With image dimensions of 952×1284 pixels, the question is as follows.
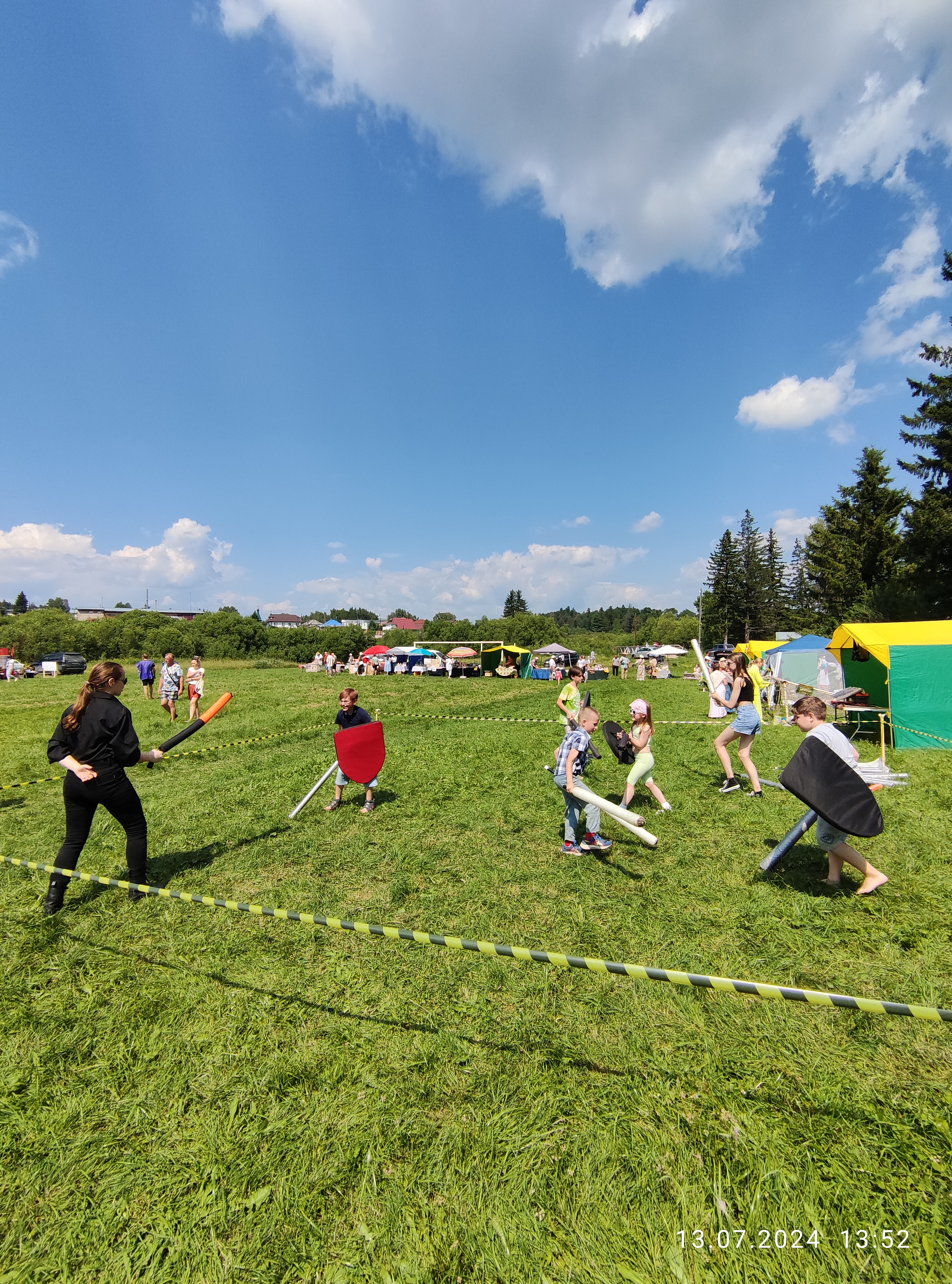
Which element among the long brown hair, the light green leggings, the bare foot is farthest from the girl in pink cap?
the long brown hair

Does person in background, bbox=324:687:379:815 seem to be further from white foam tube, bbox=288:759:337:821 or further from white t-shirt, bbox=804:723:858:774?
white t-shirt, bbox=804:723:858:774

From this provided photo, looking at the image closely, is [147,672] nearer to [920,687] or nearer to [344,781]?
[344,781]

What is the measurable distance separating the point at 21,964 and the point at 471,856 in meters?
4.26

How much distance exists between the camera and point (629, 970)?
3.21m

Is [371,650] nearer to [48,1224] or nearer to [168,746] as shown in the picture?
[168,746]

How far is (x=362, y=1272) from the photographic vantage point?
7.47ft

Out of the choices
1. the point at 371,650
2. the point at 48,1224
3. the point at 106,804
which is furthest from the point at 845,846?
the point at 371,650

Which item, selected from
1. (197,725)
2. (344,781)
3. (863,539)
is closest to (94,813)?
(197,725)

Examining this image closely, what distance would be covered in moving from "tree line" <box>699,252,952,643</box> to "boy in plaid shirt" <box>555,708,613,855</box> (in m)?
30.7

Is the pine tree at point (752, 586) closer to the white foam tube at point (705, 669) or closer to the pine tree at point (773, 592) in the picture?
the pine tree at point (773, 592)

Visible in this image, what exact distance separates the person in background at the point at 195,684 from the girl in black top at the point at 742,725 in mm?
14546

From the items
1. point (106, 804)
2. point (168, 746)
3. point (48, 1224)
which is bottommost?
point (48, 1224)

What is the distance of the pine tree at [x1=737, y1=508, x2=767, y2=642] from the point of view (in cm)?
7394

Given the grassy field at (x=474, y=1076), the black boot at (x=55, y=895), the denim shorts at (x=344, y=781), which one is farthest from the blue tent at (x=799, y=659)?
the black boot at (x=55, y=895)
